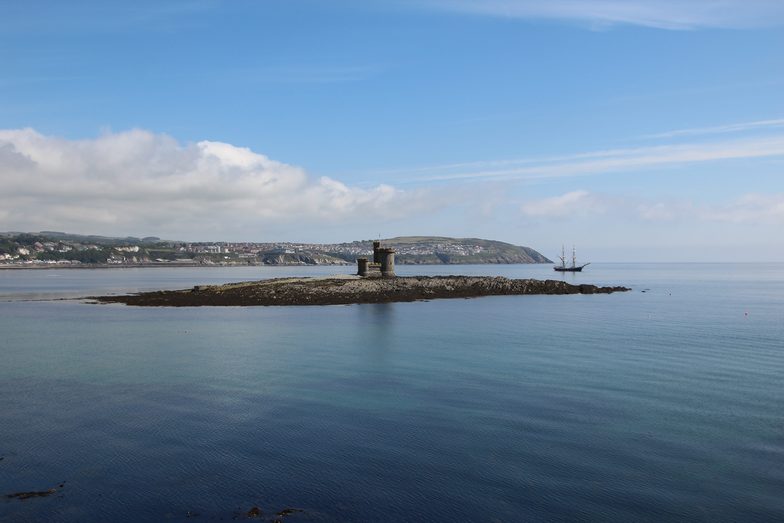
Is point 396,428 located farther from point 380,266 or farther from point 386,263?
point 380,266

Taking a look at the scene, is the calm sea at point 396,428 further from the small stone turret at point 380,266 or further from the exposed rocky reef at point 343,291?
the small stone turret at point 380,266

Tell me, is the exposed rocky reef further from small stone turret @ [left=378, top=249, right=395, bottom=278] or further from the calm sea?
the calm sea

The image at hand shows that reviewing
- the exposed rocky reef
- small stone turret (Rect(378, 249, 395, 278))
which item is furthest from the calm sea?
small stone turret (Rect(378, 249, 395, 278))

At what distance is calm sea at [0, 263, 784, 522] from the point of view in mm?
14047

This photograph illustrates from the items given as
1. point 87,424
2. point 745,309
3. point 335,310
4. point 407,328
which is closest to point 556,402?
point 87,424

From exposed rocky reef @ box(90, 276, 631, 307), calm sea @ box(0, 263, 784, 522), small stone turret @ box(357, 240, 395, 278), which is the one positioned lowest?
calm sea @ box(0, 263, 784, 522)

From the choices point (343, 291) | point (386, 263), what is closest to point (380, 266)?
point (386, 263)

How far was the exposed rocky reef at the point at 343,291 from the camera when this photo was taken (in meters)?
73.4

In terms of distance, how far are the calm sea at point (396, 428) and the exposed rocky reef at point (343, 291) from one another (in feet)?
102

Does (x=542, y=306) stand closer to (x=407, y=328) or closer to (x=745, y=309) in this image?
(x=745, y=309)

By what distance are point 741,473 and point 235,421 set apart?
50.8ft

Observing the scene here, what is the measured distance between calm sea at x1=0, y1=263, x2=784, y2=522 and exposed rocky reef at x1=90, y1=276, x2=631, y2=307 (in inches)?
1227

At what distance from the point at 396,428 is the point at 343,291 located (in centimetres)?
5915

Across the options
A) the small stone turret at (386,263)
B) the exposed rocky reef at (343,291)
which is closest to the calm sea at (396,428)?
the exposed rocky reef at (343,291)
